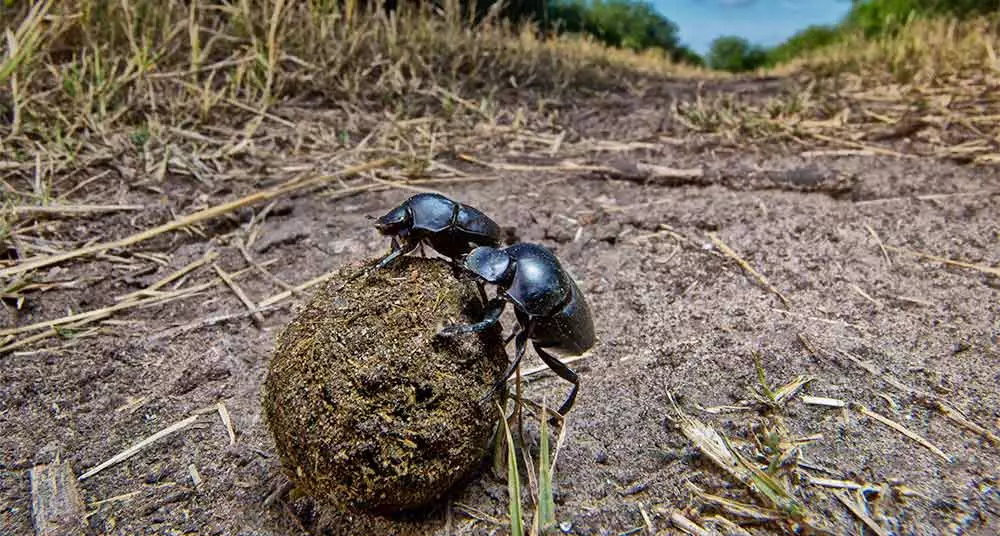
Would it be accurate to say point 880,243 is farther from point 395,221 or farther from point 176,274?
point 176,274

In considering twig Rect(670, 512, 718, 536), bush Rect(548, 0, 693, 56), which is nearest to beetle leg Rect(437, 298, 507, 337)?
twig Rect(670, 512, 718, 536)

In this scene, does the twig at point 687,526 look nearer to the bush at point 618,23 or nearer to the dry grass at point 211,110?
the dry grass at point 211,110

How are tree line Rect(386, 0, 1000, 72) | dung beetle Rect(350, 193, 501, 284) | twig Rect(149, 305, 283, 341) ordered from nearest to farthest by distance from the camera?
1. dung beetle Rect(350, 193, 501, 284)
2. twig Rect(149, 305, 283, 341)
3. tree line Rect(386, 0, 1000, 72)

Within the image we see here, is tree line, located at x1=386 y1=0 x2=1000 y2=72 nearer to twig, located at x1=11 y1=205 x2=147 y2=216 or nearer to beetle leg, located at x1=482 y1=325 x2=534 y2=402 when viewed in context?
twig, located at x1=11 y1=205 x2=147 y2=216

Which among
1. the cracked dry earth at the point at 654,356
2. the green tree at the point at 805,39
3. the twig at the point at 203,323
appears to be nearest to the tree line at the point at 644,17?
the green tree at the point at 805,39

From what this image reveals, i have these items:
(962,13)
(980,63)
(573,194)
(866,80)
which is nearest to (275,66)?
(573,194)

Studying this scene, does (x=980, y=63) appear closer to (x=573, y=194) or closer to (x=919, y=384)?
(x=573, y=194)

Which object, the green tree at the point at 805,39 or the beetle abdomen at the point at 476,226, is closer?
the beetle abdomen at the point at 476,226
